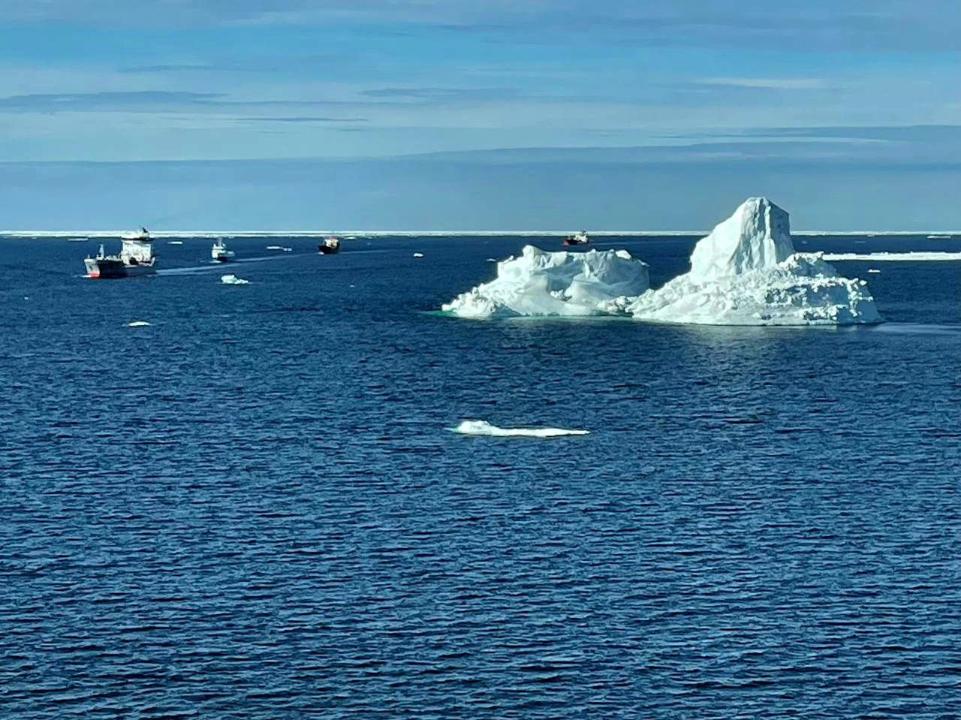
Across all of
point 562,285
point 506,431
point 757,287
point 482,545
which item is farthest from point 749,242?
point 482,545

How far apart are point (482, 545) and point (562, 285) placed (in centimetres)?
8704

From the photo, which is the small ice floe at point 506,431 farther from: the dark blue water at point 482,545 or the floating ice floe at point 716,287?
the floating ice floe at point 716,287

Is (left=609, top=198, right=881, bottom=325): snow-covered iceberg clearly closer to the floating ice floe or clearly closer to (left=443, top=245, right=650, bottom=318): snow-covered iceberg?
the floating ice floe

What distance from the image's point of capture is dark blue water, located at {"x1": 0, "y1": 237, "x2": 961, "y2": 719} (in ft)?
111

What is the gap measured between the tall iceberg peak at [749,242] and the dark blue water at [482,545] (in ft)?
106

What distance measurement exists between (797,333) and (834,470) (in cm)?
5914

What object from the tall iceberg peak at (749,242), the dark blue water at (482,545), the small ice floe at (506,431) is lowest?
the dark blue water at (482,545)

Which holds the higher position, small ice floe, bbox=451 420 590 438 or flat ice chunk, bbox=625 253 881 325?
flat ice chunk, bbox=625 253 881 325

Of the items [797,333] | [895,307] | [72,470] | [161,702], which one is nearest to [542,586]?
[161,702]

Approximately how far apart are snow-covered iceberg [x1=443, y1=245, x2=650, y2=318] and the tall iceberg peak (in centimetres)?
862

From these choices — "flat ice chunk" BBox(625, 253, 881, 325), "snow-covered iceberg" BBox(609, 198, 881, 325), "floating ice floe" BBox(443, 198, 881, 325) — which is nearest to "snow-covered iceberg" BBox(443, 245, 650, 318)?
"floating ice floe" BBox(443, 198, 881, 325)

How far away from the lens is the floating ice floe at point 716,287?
120 metres

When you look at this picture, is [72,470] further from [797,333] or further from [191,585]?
[797,333]

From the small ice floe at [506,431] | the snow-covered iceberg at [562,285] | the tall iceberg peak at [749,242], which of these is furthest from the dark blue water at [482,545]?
the snow-covered iceberg at [562,285]
